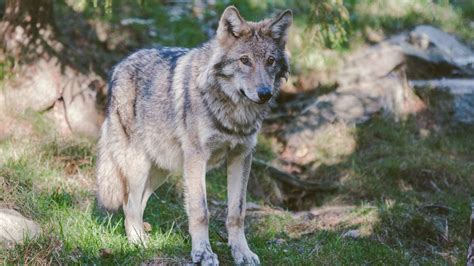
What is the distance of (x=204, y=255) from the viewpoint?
488cm

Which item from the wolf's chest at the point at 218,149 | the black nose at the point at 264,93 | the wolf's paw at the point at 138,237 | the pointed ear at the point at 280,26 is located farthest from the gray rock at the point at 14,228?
the pointed ear at the point at 280,26

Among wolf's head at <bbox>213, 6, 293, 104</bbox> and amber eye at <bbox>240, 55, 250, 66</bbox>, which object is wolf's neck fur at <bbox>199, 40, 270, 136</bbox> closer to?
wolf's head at <bbox>213, 6, 293, 104</bbox>

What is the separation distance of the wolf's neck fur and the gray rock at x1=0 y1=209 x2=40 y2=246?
5.19ft

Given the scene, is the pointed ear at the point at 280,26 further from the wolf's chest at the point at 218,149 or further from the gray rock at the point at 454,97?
the gray rock at the point at 454,97

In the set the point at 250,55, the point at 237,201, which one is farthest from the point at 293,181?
the point at 250,55

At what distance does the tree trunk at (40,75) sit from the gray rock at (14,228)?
2.80 metres

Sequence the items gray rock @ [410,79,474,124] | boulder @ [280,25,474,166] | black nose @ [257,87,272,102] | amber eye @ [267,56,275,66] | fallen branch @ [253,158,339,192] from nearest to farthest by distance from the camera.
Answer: black nose @ [257,87,272,102]
amber eye @ [267,56,275,66]
fallen branch @ [253,158,339,192]
boulder @ [280,25,474,166]
gray rock @ [410,79,474,124]

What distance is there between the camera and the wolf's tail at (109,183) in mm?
5844

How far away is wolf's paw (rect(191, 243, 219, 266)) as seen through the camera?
486 centimetres

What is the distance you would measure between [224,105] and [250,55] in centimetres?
43

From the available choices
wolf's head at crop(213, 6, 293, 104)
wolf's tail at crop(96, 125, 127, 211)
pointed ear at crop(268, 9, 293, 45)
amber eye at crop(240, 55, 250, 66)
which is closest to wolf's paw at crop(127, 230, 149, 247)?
wolf's tail at crop(96, 125, 127, 211)

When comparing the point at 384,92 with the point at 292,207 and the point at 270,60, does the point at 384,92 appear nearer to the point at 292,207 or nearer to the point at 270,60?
the point at 292,207

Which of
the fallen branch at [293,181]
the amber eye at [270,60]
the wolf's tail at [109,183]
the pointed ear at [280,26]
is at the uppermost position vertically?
the pointed ear at [280,26]

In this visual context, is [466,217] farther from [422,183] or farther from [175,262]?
[175,262]
